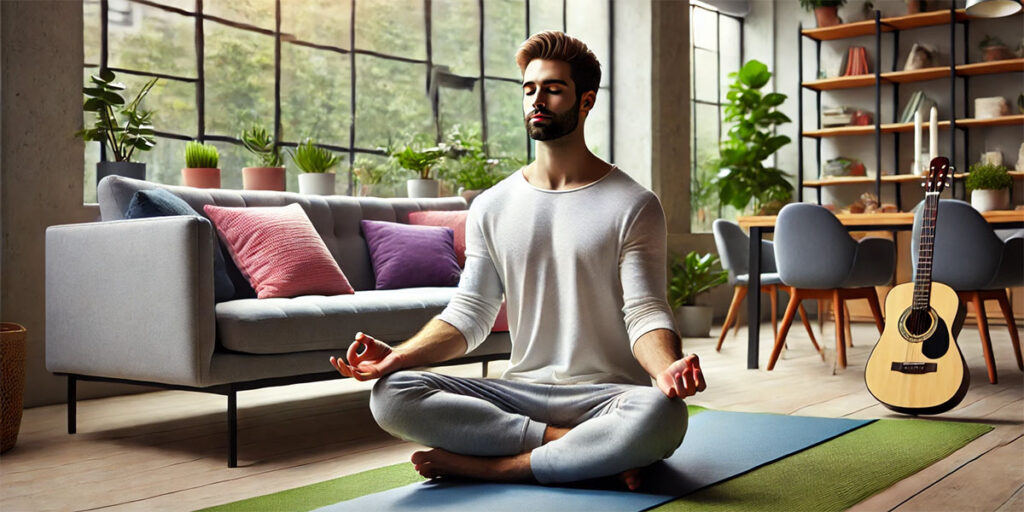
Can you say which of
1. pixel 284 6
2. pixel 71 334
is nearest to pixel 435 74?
Answer: pixel 284 6

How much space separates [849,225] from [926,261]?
1.09 meters

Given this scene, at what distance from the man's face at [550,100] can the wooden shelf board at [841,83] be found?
241 inches

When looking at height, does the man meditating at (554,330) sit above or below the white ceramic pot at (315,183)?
below

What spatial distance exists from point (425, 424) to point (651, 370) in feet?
1.60

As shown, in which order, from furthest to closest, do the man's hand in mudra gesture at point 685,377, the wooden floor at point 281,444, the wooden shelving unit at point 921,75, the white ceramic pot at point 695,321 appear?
1. the wooden shelving unit at point 921,75
2. the white ceramic pot at point 695,321
3. the wooden floor at point 281,444
4. the man's hand in mudra gesture at point 685,377

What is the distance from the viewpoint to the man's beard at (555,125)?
2.09 m

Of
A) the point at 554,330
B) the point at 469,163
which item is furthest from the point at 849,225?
the point at 554,330

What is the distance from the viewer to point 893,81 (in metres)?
7.69

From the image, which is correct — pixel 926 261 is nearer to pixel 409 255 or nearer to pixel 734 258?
pixel 409 255

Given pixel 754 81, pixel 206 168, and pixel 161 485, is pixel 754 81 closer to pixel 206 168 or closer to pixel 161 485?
pixel 206 168

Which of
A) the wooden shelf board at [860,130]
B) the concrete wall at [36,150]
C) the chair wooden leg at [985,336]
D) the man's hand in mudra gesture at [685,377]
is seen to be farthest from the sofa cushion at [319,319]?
the wooden shelf board at [860,130]

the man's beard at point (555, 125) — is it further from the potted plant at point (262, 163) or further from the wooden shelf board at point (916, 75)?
the wooden shelf board at point (916, 75)

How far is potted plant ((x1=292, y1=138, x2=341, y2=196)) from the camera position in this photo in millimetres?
4348

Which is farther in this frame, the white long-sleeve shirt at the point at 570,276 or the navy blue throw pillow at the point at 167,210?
the navy blue throw pillow at the point at 167,210
